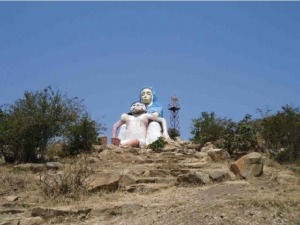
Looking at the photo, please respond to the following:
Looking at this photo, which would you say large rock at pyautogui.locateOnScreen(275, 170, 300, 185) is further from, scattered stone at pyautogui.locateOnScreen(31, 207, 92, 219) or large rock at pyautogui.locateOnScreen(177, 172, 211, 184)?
scattered stone at pyautogui.locateOnScreen(31, 207, 92, 219)

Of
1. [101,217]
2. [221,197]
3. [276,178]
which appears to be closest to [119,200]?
[101,217]

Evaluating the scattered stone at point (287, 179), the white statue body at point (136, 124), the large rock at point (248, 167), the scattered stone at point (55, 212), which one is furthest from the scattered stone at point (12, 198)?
the white statue body at point (136, 124)

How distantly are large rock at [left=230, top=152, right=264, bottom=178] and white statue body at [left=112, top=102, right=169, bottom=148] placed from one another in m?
12.9

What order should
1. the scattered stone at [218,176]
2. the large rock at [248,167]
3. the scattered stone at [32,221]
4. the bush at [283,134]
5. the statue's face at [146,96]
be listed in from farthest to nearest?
the statue's face at [146,96], the bush at [283,134], the large rock at [248,167], the scattered stone at [218,176], the scattered stone at [32,221]

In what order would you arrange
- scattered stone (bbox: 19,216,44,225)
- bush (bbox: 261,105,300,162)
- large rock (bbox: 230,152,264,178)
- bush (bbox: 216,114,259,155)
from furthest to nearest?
bush (bbox: 216,114,259,155)
bush (bbox: 261,105,300,162)
large rock (bbox: 230,152,264,178)
scattered stone (bbox: 19,216,44,225)

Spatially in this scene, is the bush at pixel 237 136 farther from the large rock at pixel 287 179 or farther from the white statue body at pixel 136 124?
the large rock at pixel 287 179

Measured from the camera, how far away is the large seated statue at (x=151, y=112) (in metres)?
25.1

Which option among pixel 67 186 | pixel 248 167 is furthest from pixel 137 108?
pixel 67 186

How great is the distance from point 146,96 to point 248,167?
16.6m

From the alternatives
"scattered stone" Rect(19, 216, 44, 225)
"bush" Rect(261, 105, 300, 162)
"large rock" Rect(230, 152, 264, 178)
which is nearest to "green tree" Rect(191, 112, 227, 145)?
"bush" Rect(261, 105, 300, 162)

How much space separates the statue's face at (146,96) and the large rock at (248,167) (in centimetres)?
1621

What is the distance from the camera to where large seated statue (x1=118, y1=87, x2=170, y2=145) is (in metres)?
25.1

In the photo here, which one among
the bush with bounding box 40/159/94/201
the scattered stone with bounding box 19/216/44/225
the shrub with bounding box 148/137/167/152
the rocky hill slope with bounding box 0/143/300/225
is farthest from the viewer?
the shrub with bounding box 148/137/167/152

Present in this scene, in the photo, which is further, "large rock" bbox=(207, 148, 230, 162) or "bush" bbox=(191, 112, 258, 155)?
"bush" bbox=(191, 112, 258, 155)
